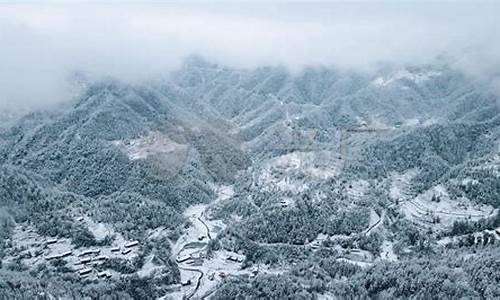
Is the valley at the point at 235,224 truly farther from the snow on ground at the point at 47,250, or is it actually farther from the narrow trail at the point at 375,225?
the narrow trail at the point at 375,225

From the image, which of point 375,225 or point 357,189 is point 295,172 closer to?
point 357,189

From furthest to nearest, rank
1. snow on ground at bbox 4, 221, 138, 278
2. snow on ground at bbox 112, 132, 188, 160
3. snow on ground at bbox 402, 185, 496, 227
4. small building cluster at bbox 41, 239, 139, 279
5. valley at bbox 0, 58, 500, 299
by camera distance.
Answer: snow on ground at bbox 112, 132, 188, 160 < snow on ground at bbox 402, 185, 496, 227 < snow on ground at bbox 4, 221, 138, 278 < small building cluster at bbox 41, 239, 139, 279 < valley at bbox 0, 58, 500, 299

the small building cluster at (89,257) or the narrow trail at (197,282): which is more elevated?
the small building cluster at (89,257)

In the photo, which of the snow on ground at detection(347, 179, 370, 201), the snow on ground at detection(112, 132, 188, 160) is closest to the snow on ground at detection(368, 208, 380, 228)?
the snow on ground at detection(347, 179, 370, 201)

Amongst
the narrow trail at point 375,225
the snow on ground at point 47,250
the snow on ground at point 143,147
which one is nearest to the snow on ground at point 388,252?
the narrow trail at point 375,225

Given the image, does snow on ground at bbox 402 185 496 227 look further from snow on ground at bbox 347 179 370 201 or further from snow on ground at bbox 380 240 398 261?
snow on ground at bbox 380 240 398 261

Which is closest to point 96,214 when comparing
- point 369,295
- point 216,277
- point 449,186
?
point 216,277

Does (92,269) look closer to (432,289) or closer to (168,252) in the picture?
(168,252)

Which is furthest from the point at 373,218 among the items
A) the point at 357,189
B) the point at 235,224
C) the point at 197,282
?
the point at 197,282

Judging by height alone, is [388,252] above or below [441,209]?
below
